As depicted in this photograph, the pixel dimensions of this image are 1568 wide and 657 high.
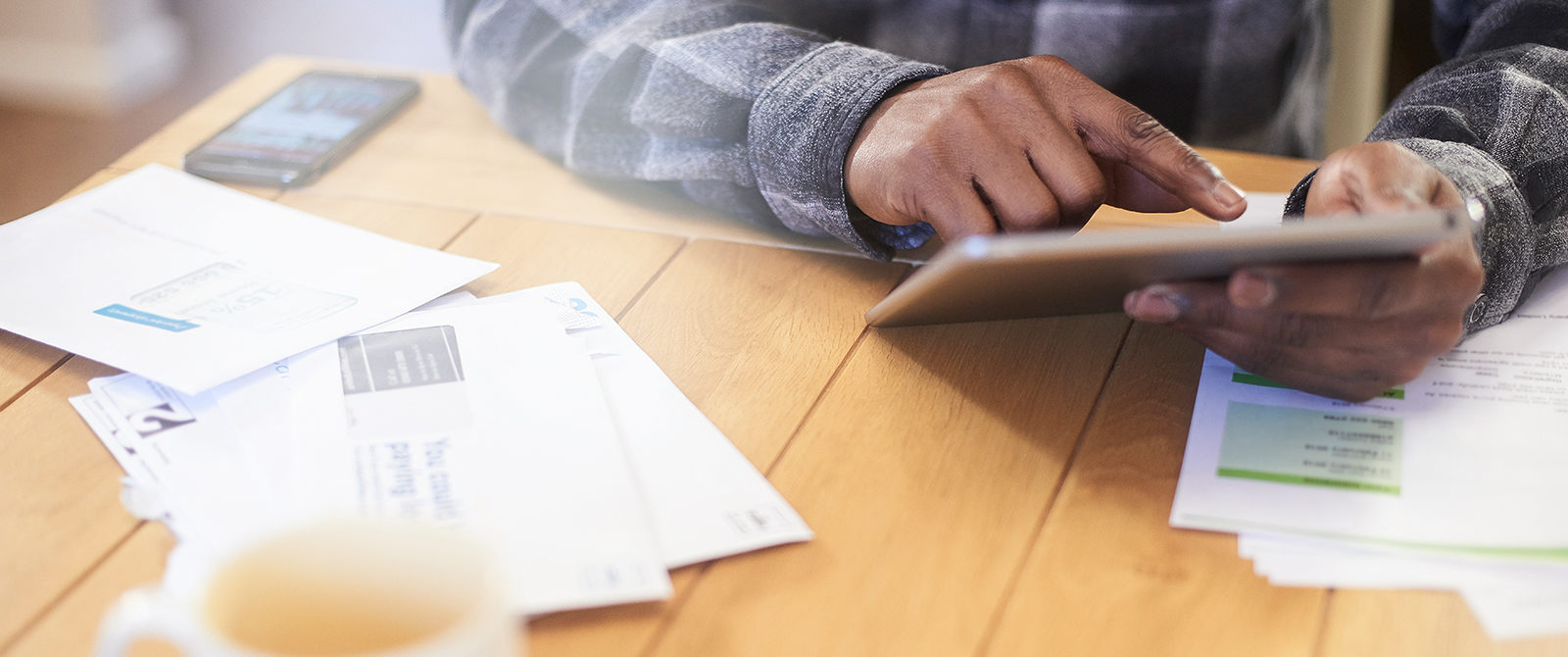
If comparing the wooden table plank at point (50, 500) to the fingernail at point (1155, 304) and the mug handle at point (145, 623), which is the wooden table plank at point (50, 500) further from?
the fingernail at point (1155, 304)

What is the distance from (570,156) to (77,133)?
6.58 feet

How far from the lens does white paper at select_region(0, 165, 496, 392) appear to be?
614 mm

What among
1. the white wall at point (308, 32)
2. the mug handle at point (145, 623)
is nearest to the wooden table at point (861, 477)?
the mug handle at point (145, 623)

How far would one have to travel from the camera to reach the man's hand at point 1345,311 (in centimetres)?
54

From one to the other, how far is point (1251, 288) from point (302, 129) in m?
0.74

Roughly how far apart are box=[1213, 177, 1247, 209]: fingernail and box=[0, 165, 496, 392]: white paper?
0.44 meters

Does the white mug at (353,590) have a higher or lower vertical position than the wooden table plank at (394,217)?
higher

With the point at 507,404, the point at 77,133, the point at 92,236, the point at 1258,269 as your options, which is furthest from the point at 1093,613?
the point at 77,133

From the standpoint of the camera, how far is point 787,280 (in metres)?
0.73

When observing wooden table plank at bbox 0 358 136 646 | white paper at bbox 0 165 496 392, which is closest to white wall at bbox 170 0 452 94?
white paper at bbox 0 165 496 392

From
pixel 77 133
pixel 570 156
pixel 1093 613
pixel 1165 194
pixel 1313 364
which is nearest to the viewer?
pixel 1093 613

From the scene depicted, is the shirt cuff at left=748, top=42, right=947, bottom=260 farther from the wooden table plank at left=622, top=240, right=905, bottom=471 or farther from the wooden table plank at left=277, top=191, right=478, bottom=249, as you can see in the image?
the wooden table plank at left=277, top=191, right=478, bottom=249

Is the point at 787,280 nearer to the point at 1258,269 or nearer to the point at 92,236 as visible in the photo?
the point at 1258,269

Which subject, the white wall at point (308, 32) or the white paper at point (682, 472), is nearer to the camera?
the white paper at point (682, 472)
